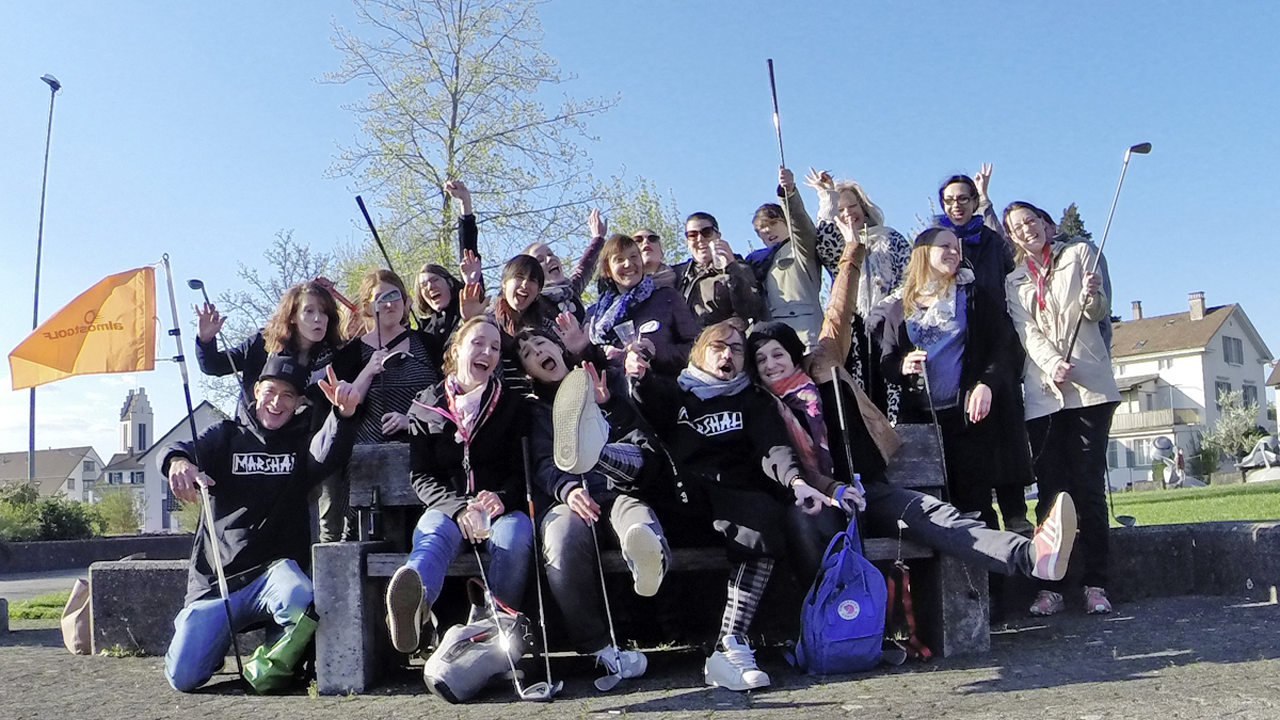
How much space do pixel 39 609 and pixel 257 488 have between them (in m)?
5.04

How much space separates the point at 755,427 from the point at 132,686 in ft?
9.70

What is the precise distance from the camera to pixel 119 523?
2725 cm

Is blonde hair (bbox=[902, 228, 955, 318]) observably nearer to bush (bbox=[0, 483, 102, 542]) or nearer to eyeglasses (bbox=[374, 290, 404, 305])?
eyeglasses (bbox=[374, 290, 404, 305])

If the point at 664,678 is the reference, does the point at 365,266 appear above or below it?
above

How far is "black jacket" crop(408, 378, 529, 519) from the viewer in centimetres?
468

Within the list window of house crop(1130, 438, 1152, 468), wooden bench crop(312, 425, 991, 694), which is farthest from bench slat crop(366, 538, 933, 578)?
window of house crop(1130, 438, 1152, 468)

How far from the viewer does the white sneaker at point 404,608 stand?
3980 mm

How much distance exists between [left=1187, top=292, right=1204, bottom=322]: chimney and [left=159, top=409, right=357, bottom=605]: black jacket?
75.0m

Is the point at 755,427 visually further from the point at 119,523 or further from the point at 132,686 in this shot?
the point at 119,523

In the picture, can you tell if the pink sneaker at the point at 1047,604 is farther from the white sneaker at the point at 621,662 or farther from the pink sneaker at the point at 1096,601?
Answer: the white sneaker at the point at 621,662

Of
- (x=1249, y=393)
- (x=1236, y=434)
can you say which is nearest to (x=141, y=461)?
(x=1236, y=434)

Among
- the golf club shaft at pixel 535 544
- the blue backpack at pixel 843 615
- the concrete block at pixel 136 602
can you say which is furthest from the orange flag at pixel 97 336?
the blue backpack at pixel 843 615

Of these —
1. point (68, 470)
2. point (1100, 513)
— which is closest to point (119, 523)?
point (1100, 513)

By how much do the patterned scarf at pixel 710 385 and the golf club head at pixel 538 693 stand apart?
1369 millimetres
